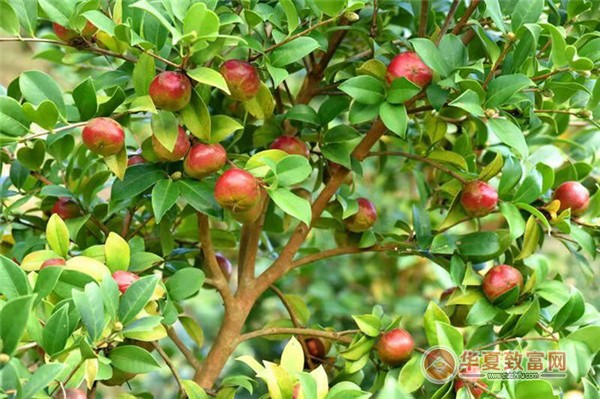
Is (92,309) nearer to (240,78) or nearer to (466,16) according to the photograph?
→ (240,78)

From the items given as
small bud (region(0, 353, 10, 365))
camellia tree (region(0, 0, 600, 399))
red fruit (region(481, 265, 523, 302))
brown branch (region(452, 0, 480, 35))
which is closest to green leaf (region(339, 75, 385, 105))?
camellia tree (region(0, 0, 600, 399))

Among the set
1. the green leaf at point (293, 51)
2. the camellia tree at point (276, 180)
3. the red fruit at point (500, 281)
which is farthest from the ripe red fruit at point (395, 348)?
the green leaf at point (293, 51)

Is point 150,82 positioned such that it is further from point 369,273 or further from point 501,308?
point 369,273

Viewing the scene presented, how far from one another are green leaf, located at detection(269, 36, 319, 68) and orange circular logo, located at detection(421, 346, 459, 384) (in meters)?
0.34

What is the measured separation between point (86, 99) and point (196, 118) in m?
0.11

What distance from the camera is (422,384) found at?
89cm

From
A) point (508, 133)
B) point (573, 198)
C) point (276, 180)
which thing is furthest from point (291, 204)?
point (573, 198)

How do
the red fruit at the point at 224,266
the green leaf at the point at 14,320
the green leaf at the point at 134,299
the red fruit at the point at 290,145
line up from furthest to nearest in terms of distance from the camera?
the red fruit at the point at 224,266, the red fruit at the point at 290,145, the green leaf at the point at 134,299, the green leaf at the point at 14,320

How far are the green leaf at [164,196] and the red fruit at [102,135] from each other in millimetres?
64

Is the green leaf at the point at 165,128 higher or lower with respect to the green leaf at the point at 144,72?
lower

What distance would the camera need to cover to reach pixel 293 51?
2.69 feet

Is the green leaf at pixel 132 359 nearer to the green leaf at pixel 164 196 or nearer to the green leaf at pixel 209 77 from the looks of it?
the green leaf at pixel 164 196

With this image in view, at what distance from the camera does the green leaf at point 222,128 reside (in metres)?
0.83

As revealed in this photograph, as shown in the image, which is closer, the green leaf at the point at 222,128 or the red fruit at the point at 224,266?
the green leaf at the point at 222,128
